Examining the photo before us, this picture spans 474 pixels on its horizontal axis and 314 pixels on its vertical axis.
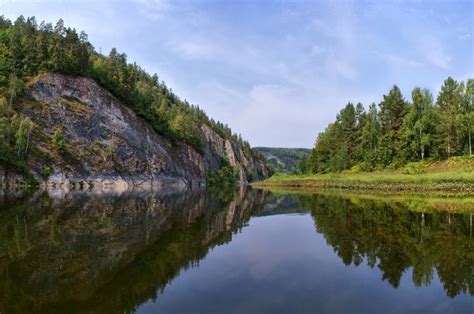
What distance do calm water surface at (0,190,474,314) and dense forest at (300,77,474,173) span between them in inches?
2592

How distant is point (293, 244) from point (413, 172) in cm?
6153

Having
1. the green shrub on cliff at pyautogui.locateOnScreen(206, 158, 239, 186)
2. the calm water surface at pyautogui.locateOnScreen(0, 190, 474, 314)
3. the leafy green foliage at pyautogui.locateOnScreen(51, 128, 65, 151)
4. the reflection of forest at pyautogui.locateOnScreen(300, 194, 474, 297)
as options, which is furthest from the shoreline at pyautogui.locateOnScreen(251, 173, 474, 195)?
the green shrub on cliff at pyautogui.locateOnScreen(206, 158, 239, 186)

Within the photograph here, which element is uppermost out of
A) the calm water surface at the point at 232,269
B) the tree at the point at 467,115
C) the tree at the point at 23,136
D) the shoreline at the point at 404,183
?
the tree at the point at 467,115

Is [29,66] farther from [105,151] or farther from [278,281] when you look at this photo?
[278,281]

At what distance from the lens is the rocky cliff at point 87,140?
232 ft

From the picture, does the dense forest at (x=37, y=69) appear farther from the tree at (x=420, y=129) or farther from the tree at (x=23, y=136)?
the tree at (x=420, y=129)

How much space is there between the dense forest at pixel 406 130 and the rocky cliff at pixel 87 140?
4910 centimetres

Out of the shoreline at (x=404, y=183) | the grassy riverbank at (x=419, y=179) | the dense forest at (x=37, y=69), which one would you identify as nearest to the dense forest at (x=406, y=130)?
the grassy riverbank at (x=419, y=179)

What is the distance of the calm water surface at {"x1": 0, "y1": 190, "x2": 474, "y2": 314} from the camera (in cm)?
864

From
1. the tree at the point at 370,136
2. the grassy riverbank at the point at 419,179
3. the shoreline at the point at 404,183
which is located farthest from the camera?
the tree at the point at 370,136

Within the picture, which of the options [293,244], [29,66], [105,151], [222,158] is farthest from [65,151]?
[222,158]

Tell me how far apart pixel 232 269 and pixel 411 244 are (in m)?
8.09

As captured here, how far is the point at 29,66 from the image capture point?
8275cm

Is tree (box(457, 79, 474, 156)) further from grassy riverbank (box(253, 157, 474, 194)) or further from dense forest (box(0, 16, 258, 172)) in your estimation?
dense forest (box(0, 16, 258, 172))
